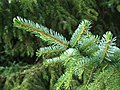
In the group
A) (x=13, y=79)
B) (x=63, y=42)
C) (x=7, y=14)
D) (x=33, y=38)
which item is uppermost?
(x=7, y=14)

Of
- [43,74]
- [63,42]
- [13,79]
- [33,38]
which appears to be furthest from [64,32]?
[63,42]

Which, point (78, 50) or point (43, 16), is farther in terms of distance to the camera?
point (43, 16)

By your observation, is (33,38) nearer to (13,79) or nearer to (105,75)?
(13,79)

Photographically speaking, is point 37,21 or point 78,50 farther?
point 37,21

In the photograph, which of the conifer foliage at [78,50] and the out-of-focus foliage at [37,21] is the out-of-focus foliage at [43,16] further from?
the conifer foliage at [78,50]

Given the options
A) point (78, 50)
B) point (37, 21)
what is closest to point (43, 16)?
point (37, 21)

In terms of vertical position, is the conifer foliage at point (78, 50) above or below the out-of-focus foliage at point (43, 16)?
below

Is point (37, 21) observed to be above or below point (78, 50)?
above

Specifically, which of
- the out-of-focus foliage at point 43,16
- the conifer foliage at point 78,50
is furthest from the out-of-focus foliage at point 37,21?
the conifer foliage at point 78,50

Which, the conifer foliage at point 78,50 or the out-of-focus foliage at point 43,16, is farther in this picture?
the out-of-focus foliage at point 43,16

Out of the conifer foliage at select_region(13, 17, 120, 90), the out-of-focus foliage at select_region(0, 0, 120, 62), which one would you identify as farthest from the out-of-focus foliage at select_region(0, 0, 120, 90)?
the conifer foliage at select_region(13, 17, 120, 90)

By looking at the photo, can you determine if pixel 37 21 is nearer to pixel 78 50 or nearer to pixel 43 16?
pixel 43 16
